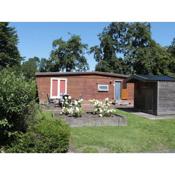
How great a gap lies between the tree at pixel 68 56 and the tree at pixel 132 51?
6.26ft

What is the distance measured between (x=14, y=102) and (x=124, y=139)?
3757 mm

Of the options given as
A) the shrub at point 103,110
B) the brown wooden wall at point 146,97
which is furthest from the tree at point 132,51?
the shrub at point 103,110

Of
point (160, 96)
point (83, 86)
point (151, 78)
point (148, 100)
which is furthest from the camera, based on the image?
point (83, 86)

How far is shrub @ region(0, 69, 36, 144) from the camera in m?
7.80

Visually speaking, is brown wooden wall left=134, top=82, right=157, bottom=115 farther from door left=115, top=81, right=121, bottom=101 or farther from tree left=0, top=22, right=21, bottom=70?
tree left=0, top=22, right=21, bottom=70

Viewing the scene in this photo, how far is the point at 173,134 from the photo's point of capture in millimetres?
11367

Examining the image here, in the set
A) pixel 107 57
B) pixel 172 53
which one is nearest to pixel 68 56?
pixel 107 57

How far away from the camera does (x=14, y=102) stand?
7.88 meters

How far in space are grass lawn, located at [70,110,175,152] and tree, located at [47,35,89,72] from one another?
26928 mm

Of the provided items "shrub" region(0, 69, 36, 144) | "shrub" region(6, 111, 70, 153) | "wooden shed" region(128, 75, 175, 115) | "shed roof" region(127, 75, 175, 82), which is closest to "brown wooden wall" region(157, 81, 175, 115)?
"wooden shed" region(128, 75, 175, 115)

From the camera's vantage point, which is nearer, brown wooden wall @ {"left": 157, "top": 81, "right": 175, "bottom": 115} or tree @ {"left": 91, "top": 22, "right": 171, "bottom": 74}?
brown wooden wall @ {"left": 157, "top": 81, "right": 175, "bottom": 115}

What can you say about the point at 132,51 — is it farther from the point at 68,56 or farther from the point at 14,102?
the point at 14,102
